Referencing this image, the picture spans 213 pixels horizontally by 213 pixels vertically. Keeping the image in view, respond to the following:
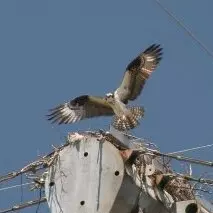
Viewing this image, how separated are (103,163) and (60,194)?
93 centimetres

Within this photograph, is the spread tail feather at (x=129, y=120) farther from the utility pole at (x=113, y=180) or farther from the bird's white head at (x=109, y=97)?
the utility pole at (x=113, y=180)

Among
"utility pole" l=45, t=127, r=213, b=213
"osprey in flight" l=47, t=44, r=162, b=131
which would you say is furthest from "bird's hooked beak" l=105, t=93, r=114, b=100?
"utility pole" l=45, t=127, r=213, b=213

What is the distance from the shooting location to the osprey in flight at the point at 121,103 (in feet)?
67.5

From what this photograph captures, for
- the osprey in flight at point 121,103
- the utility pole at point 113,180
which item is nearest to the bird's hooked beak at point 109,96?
the osprey in flight at point 121,103

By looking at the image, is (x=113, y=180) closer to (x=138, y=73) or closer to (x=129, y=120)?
(x=129, y=120)

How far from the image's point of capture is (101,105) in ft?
68.5

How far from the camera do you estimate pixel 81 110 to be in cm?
2102

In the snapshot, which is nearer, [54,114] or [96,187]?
[96,187]

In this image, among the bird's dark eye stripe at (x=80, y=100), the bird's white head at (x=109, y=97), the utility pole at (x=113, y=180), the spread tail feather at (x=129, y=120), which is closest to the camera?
the utility pole at (x=113, y=180)

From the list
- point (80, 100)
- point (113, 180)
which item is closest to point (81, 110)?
point (80, 100)

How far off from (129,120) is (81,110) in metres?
1.02

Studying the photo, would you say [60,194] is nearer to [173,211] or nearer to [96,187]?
[96,187]

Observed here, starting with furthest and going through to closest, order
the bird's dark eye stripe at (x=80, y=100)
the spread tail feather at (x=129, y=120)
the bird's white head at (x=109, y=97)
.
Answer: the bird's dark eye stripe at (x=80, y=100) → the bird's white head at (x=109, y=97) → the spread tail feather at (x=129, y=120)

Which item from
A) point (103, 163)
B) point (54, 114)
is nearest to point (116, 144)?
point (103, 163)
